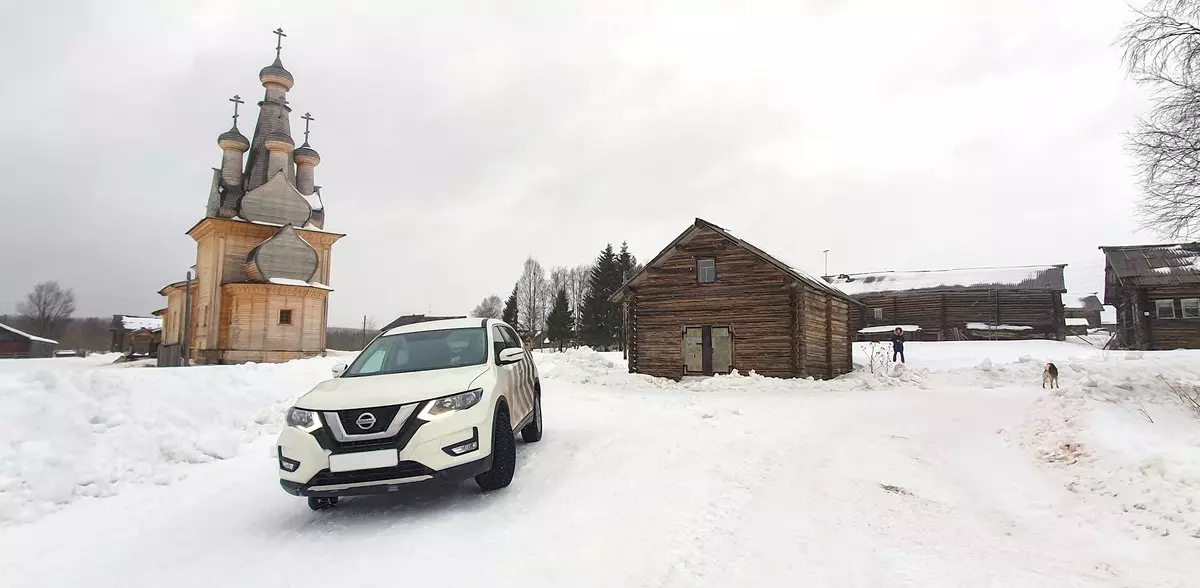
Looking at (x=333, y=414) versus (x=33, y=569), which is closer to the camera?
(x=33, y=569)

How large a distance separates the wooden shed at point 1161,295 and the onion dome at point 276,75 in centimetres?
5145

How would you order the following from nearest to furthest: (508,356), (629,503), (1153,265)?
(629,503), (508,356), (1153,265)

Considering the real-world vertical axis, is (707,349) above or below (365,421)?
above

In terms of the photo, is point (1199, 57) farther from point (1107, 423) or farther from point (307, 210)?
point (307, 210)

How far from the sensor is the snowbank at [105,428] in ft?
21.1

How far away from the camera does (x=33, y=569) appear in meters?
4.73

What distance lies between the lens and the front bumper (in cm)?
531

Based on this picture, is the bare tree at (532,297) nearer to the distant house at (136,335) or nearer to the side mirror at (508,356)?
the distant house at (136,335)

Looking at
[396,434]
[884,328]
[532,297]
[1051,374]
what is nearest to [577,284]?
[532,297]

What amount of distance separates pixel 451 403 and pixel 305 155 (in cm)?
4064

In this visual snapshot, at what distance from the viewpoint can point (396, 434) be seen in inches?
211

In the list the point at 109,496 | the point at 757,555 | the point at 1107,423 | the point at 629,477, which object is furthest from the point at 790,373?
the point at 109,496

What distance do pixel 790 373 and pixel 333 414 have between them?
18.1 metres

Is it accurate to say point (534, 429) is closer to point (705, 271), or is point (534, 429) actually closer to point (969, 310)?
point (705, 271)
